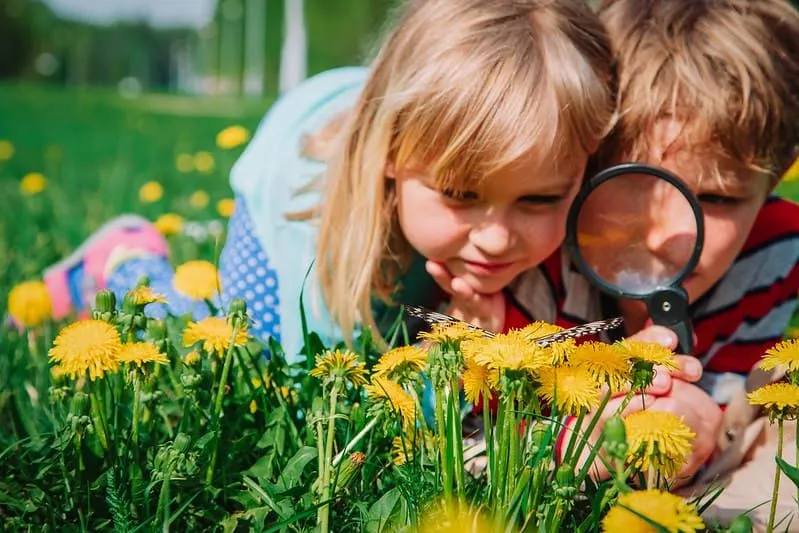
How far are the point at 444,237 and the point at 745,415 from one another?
2.31 ft

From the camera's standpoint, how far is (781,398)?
113 centimetres

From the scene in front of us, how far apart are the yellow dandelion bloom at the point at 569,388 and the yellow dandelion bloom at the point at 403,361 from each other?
6.5 inches

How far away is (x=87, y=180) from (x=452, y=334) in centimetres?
403

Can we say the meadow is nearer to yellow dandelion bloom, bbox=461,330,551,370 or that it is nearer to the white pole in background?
yellow dandelion bloom, bbox=461,330,551,370

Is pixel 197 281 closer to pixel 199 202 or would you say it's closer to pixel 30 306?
pixel 30 306

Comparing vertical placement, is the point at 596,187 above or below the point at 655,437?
above

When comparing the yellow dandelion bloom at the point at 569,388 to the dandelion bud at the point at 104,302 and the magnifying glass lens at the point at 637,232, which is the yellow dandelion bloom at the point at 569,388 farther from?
the magnifying glass lens at the point at 637,232

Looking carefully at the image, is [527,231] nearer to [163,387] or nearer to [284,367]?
[284,367]

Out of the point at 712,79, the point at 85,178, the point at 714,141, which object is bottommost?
the point at 85,178

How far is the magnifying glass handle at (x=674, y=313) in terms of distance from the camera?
1771mm

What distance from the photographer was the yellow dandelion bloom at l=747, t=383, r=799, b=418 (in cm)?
112

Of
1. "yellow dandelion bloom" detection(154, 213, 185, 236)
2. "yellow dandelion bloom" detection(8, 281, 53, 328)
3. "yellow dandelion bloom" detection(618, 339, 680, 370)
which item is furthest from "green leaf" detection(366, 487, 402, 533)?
"yellow dandelion bloom" detection(154, 213, 185, 236)

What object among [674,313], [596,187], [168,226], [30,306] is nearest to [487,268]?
[596,187]

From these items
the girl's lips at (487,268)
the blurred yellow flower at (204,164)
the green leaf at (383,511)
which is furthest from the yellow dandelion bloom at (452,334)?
the blurred yellow flower at (204,164)
